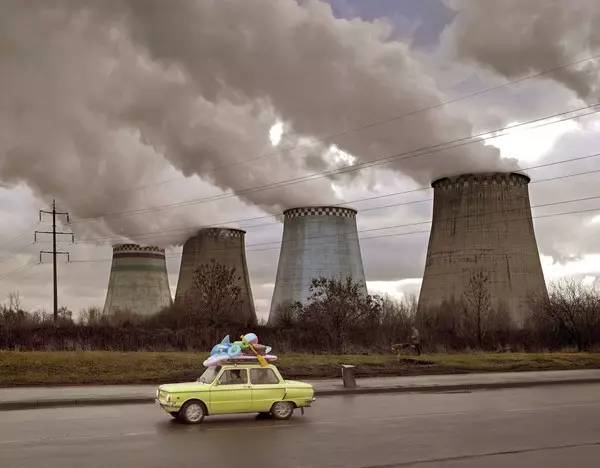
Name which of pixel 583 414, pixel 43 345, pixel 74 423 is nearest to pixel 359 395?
pixel 583 414

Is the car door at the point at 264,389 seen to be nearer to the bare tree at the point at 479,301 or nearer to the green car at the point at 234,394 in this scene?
the green car at the point at 234,394

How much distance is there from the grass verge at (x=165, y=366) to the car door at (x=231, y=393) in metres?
6.62

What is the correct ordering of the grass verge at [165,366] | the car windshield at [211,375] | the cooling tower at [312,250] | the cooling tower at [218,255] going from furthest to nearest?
1. the cooling tower at [218,255]
2. the cooling tower at [312,250]
3. the grass verge at [165,366]
4. the car windshield at [211,375]

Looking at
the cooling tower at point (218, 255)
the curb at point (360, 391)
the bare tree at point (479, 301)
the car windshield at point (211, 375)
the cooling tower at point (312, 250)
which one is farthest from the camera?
the cooling tower at point (218, 255)

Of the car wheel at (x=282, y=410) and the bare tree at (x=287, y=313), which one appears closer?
the car wheel at (x=282, y=410)

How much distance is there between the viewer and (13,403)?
12117 millimetres

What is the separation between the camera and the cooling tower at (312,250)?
39.5 meters

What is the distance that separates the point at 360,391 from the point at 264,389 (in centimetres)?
500

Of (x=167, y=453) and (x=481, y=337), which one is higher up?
(x=481, y=337)

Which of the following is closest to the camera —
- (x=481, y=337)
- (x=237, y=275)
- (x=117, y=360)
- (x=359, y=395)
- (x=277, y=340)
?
(x=359, y=395)

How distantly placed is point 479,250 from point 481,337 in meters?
3.95

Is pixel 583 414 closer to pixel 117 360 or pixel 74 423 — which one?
pixel 74 423

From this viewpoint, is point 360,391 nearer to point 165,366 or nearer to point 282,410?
point 282,410

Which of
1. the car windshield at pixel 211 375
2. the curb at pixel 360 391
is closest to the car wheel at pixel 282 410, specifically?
the car windshield at pixel 211 375
